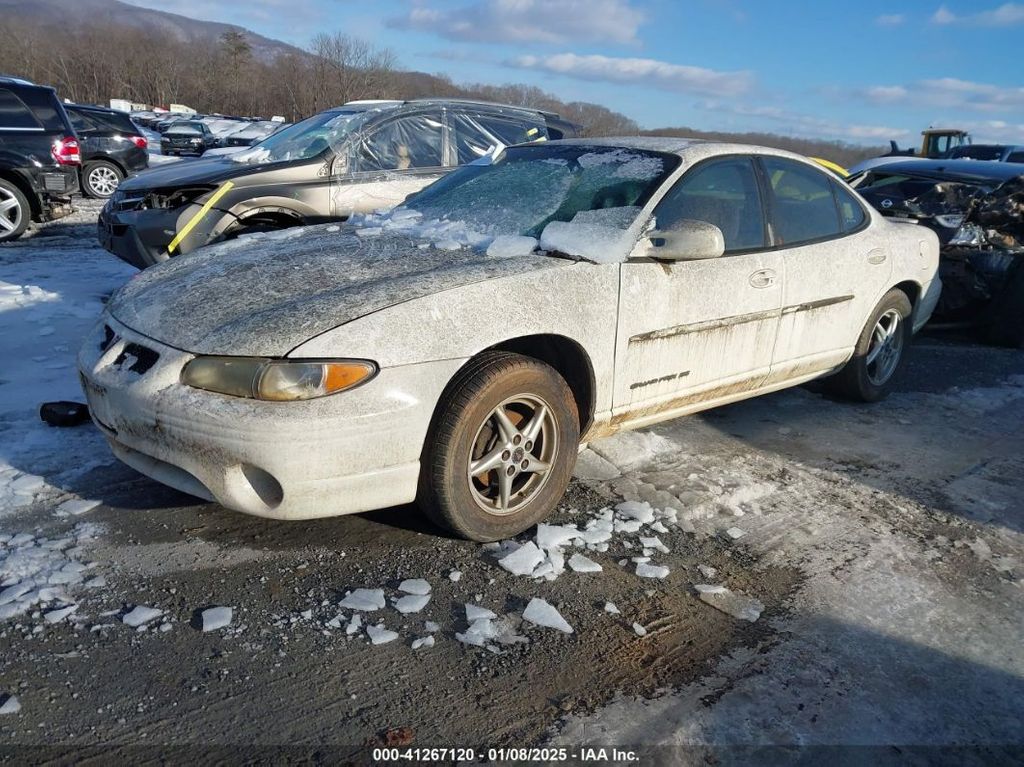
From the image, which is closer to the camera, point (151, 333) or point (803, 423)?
point (151, 333)

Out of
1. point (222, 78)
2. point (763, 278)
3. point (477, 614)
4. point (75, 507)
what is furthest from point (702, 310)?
point (222, 78)

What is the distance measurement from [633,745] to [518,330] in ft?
4.98

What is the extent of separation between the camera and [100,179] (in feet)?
46.6

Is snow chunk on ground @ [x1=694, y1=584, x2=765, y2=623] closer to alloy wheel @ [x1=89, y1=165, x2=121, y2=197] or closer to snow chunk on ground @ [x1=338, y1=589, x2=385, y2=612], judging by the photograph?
snow chunk on ground @ [x1=338, y1=589, x2=385, y2=612]

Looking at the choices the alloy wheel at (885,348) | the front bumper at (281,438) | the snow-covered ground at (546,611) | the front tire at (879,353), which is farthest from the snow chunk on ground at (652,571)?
the alloy wheel at (885,348)

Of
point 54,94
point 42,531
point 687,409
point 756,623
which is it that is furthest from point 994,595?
point 54,94

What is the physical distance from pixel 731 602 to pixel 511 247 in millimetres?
1662

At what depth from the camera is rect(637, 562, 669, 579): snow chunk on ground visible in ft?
10.0

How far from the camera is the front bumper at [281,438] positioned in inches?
105

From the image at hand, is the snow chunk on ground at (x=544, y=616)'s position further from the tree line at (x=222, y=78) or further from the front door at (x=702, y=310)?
the tree line at (x=222, y=78)

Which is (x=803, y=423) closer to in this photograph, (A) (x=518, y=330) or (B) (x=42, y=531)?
(A) (x=518, y=330)

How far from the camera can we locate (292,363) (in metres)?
2.71

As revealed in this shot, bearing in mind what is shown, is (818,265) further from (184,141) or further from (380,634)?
(184,141)

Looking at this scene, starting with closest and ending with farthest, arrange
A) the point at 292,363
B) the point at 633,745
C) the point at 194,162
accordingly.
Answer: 1. the point at 633,745
2. the point at 292,363
3. the point at 194,162
